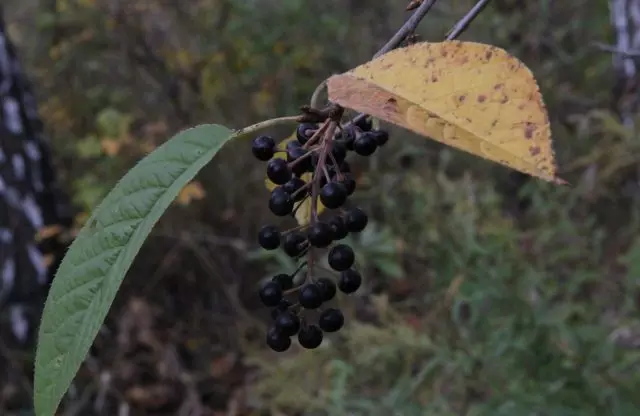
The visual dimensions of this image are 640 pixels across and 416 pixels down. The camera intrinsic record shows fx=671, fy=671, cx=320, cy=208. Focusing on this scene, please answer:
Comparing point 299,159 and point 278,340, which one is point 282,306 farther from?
point 299,159

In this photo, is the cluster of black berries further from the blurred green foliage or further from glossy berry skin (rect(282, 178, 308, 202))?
the blurred green foliage

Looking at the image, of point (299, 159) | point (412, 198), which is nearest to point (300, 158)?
point (299, 159)

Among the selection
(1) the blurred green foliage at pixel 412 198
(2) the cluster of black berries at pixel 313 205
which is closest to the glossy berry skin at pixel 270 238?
(2) the cluster of black berries at pixel 313 205

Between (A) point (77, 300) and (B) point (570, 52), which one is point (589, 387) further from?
(B) point (570, 52)

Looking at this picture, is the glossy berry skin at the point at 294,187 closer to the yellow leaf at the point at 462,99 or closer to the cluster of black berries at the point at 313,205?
the cluster of black berries at the point at 313,205

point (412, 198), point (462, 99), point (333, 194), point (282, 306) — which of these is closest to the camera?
point (462, 99)

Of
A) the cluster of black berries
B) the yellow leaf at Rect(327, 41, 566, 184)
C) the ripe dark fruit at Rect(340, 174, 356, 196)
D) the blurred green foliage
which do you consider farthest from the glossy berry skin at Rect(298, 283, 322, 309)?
the blurred green foliage

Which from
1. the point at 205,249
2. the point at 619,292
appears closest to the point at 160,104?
the point at 205,249
